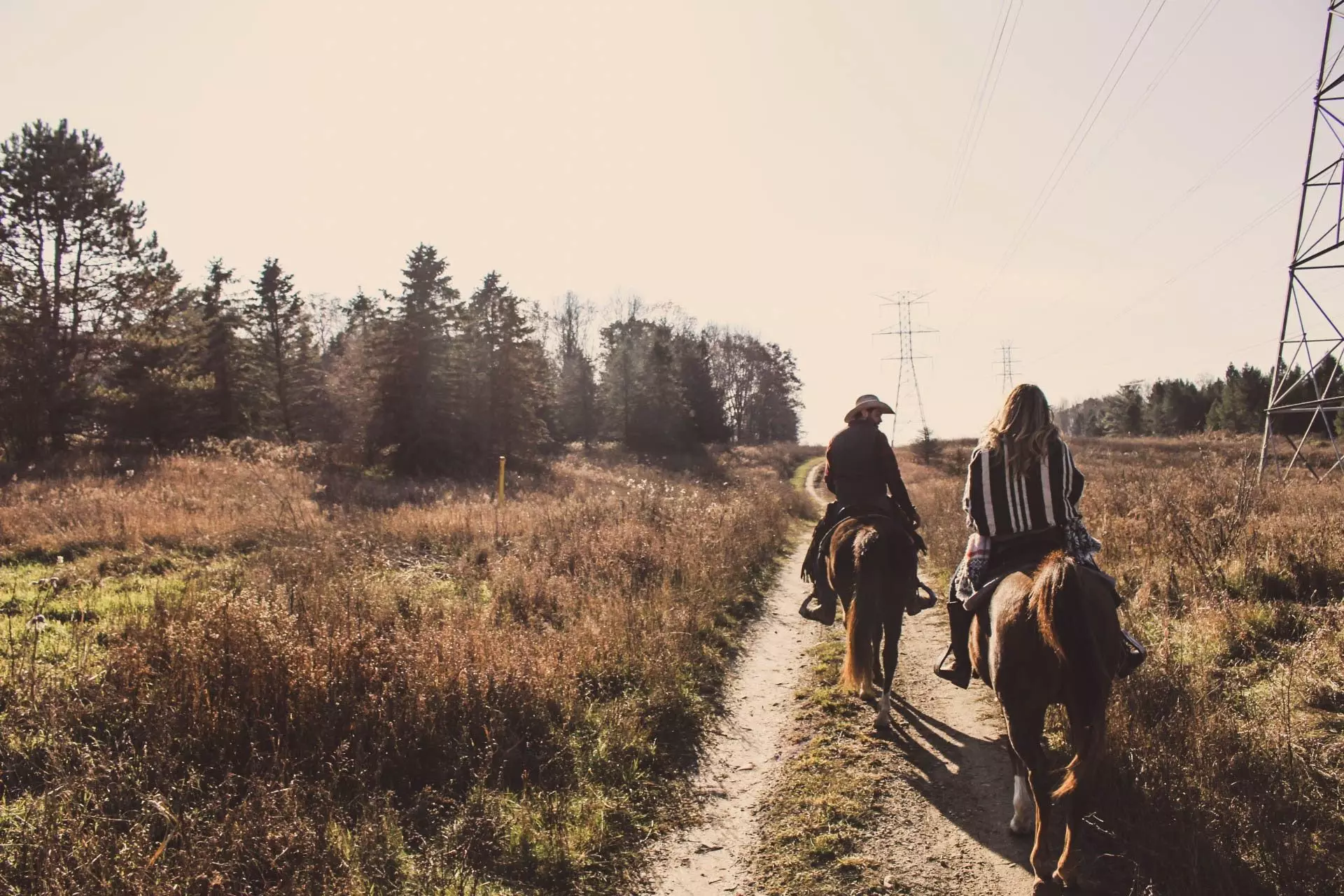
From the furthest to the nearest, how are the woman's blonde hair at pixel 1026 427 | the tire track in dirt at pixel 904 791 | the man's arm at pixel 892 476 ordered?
the man's arm at pixel 892 476 < the woman's blonde hair at pixel 1026 427 < the tire track in dirt at pixel 904 791

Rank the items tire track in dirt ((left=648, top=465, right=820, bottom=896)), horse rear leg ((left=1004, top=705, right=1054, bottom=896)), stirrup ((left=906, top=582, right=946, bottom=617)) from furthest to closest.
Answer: stirrup ((left=906, top=582, right=946, bottom=617)) → tire track in dirt ((left=648, top=465, right=820, bottom=896)) → horse rear leg ((left=1004, top=705, right=1054, bottom=896))

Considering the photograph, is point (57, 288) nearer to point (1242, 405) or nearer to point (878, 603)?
point (878, 603)

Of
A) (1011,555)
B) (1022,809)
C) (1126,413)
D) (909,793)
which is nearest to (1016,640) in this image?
(1011,555)

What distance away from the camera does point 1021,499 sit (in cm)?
416

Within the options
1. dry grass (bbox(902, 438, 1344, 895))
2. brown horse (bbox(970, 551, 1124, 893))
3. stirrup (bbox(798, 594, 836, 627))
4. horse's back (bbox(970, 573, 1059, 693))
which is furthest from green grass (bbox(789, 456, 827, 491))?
A: brown horse (bbox(970, 551, 1124, 893))

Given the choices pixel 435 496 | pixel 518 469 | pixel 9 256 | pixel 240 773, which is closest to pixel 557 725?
pixel 240 773

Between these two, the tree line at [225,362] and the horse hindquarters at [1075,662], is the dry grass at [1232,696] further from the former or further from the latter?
the tree line at [225,362]

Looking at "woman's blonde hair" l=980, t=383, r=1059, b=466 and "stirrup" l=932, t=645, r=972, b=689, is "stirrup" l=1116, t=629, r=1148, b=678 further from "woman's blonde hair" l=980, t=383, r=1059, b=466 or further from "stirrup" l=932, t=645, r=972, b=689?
"woman's blonde hair" l=980, t=383, r=1059, b=466

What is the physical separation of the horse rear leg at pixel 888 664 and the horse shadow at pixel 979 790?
0.10m

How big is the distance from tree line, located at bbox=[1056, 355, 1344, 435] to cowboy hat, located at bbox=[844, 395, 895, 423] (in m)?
40.8

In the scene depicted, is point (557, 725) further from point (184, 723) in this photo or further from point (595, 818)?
point (184, 723)

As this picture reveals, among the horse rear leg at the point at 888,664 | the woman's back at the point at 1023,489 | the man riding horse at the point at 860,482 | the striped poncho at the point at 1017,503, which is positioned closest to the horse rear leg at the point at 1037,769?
the striped poncho at the point at 1017,503

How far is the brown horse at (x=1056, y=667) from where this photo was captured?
307cm

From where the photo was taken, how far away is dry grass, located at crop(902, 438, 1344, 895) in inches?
127
